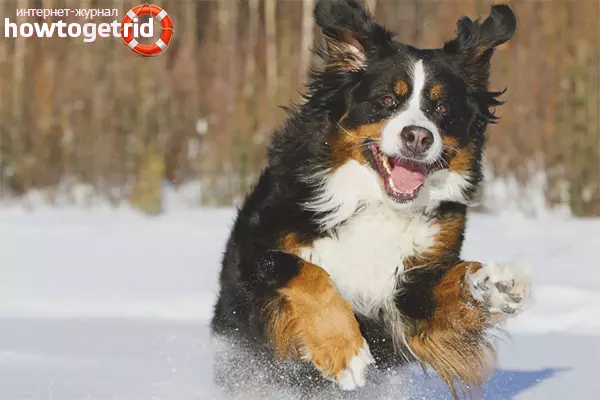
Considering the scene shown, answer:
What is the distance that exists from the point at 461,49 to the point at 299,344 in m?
1.65

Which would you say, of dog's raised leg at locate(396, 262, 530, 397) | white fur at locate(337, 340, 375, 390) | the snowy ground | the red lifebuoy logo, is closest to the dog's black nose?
dog's raised leg at locate(396, 262, 530, 397)

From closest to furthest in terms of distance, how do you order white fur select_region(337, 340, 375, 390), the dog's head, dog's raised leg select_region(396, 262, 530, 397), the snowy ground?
1. white fur select_region(337, 340, 375, 390)
2. dog's raised leg select_region(396, 262, 530, 397)
3. the dog's head
4. the snowy ground

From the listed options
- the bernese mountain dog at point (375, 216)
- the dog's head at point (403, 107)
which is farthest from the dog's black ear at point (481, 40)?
the bernese mountain dog at point (375, 216)

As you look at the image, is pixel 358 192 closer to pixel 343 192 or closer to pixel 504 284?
pixel 343 192

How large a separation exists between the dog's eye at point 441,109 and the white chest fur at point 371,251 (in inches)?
18.6

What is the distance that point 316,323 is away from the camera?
3.82 metres

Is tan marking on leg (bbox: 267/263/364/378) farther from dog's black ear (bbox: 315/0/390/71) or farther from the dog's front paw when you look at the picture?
dog's black ear (bbox: 315/0/390/71)

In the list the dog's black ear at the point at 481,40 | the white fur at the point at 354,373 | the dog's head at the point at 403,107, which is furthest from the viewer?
the dog's black ear at the point at 481,40

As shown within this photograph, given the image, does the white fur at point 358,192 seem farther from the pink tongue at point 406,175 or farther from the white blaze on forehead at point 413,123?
the white blaze on forehead at point 413,123

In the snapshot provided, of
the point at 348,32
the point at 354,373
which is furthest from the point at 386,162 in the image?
the point at 354,373

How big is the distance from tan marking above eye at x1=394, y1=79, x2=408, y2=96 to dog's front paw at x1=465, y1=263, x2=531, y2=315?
0.86 metres

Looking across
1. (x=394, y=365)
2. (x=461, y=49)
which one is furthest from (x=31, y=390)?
(x=461, y=49)

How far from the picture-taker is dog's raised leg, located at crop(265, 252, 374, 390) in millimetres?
3773

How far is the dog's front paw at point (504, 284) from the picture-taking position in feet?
12.6
